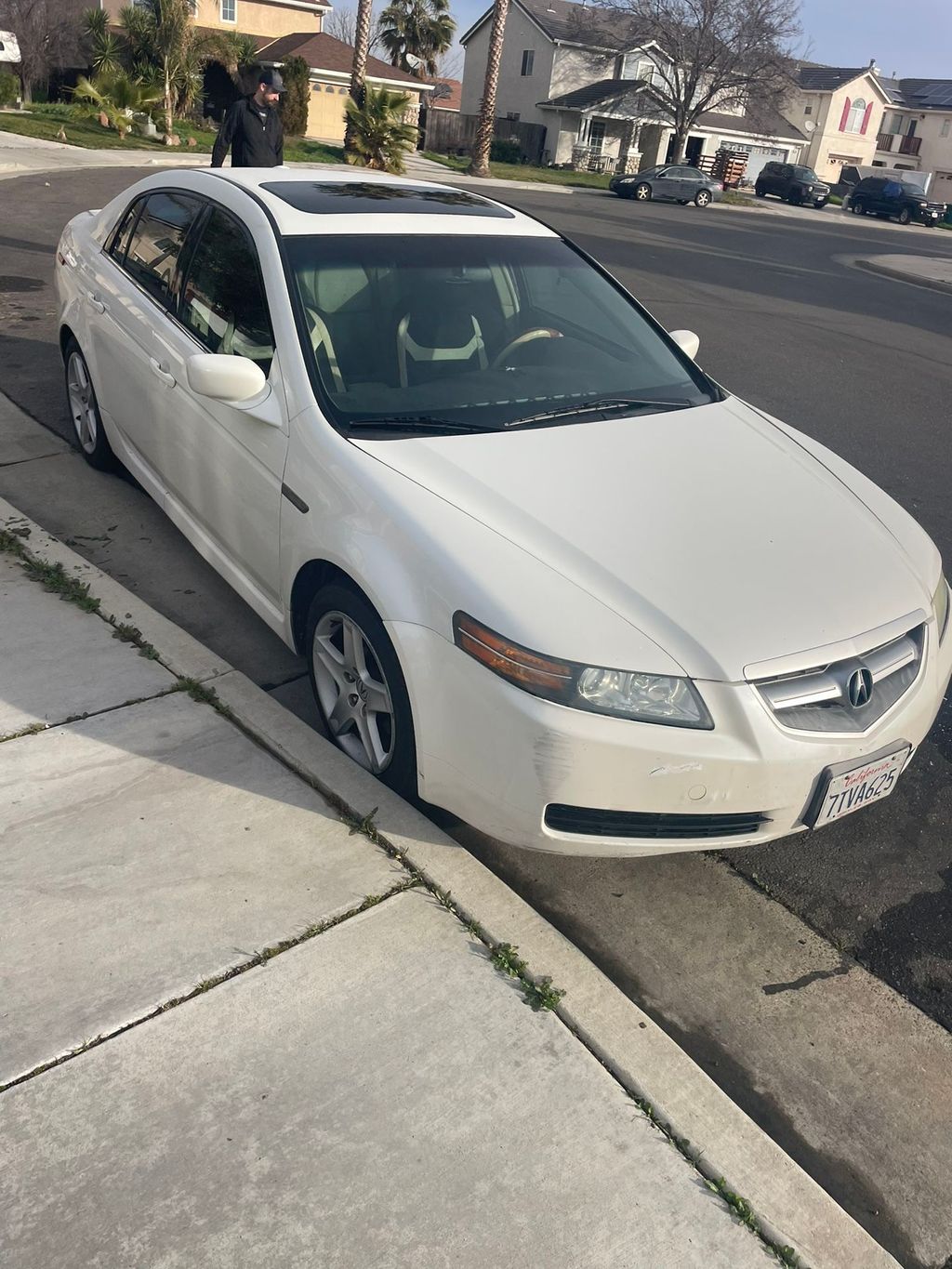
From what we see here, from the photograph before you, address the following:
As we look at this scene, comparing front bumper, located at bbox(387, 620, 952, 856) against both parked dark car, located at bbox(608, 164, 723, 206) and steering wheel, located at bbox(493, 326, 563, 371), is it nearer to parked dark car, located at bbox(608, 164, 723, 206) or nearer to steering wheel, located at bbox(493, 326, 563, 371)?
steering wheel, located at bbox(493, 326, 563, 371)

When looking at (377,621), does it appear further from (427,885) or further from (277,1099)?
(277,1099)

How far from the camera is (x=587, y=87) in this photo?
50969 millimetres

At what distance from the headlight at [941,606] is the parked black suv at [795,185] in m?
47.0

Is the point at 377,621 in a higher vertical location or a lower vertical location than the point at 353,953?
higher

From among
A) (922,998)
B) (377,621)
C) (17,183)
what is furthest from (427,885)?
(17,183)

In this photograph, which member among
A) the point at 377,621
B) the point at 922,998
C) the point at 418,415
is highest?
the point at 418,415

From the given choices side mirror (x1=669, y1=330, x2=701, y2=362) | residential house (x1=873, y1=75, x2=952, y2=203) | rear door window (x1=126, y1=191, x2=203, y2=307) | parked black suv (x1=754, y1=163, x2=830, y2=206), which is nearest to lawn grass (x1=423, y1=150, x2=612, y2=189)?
parked black suv (x1=754, y1=163, x2=830, y2=206)

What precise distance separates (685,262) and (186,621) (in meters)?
15.2

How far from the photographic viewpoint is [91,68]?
35.8 metres

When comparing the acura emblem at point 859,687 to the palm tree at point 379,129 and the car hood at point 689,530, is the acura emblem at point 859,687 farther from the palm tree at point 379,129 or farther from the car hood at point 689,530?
the palm tree at point 379,129

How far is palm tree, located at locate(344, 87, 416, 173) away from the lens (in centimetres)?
2648

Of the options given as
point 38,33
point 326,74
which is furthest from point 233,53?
point 38,33

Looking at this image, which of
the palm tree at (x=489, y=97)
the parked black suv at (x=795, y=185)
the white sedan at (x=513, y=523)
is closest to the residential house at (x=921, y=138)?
the parked black suv at (x=795, y=185)

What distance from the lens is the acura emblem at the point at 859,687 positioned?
2.74m
